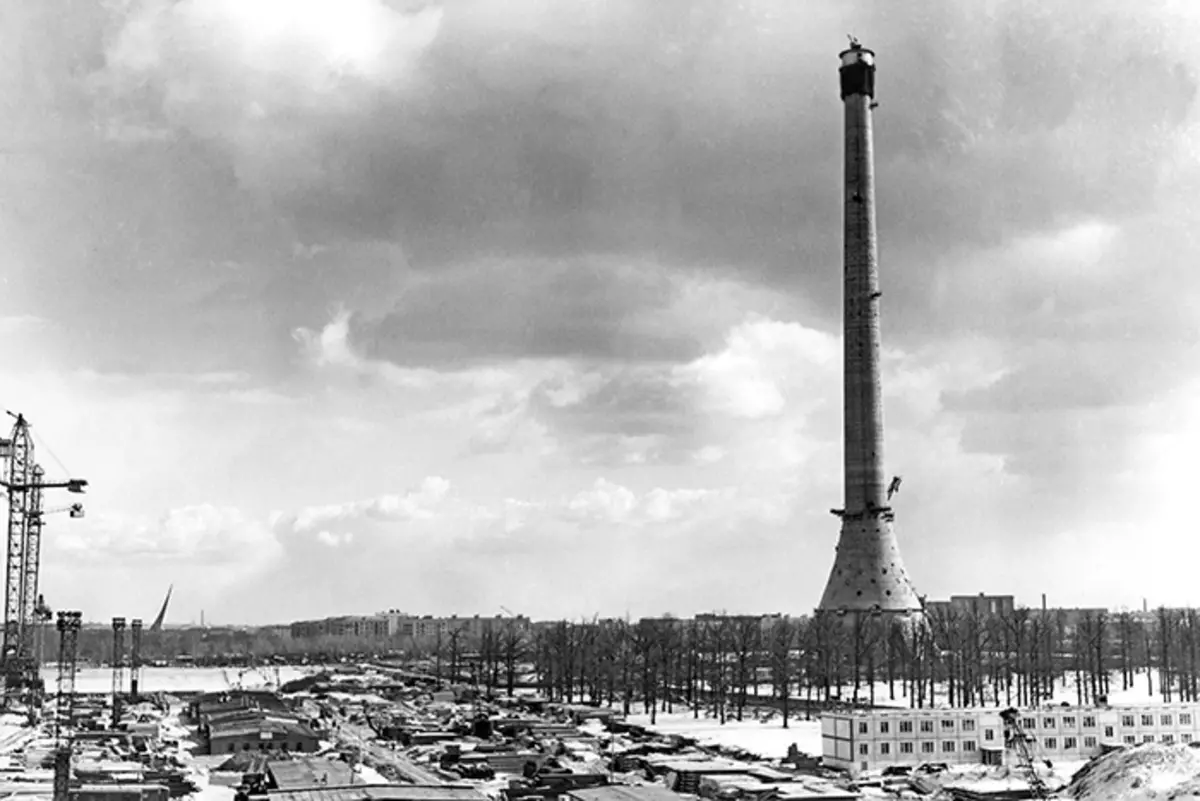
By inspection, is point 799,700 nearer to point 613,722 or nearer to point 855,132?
point 613,722

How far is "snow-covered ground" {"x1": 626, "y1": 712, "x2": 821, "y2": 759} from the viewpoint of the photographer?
6600 cm

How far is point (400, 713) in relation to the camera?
90.2 meters

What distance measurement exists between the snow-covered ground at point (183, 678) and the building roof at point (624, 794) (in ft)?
257

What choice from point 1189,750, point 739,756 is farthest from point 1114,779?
point 739,756

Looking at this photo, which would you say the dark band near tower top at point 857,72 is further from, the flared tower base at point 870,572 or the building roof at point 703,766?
the building roof at point 703,766

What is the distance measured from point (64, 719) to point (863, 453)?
53.4 m

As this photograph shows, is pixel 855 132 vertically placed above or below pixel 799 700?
above

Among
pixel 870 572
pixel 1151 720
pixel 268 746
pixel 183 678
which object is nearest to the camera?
pixel 1151 720

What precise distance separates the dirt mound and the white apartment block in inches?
394

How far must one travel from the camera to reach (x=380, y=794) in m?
44.0

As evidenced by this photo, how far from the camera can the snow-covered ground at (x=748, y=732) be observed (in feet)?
217

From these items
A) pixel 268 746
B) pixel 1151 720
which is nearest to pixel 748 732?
pixel 1151 720

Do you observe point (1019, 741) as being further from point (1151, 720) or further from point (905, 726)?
point (1151, 720)

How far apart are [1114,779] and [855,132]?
201 ft
